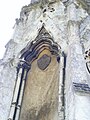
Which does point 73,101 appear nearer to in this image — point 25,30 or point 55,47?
point 55,47

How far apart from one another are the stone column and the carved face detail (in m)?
1.25

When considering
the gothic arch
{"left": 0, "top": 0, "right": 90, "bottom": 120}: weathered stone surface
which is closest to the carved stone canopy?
the gothic arch

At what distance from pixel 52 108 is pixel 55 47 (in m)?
2.50

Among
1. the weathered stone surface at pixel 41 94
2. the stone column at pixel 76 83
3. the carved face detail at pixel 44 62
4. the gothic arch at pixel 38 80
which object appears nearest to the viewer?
the stone column at pixel 76 83

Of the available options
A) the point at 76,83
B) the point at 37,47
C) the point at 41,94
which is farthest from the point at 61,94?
the point at 37,47

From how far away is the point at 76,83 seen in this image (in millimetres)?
7449

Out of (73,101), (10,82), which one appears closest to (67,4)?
(10,82)

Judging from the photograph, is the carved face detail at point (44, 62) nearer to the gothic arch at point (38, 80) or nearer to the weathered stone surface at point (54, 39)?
the gothic arch at point (38, 80)

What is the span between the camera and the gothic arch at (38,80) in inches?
355

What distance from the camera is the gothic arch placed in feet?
29.6

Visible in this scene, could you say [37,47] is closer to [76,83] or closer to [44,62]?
[44,62]

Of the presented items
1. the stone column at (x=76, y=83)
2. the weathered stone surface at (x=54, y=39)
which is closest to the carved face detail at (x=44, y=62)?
the weathered stone surface at (x=54, y=39)

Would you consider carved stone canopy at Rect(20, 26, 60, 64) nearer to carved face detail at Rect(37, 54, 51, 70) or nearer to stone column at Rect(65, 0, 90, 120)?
carved face detail at Rect(37, 54, 51, 70)

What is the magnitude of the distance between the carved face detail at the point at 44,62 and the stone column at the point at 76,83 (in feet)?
4.08
